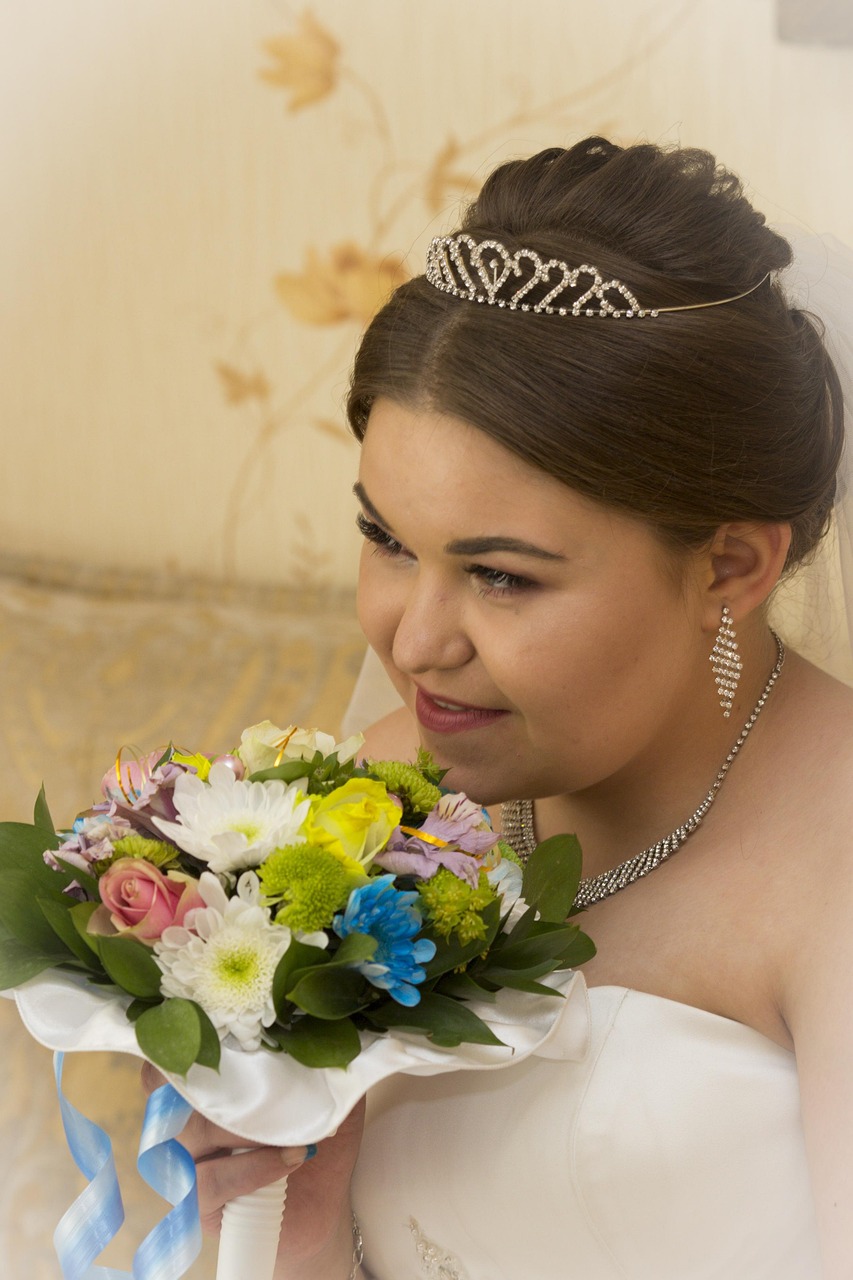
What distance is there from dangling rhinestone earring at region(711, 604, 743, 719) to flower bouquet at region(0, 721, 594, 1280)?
37 centimetres

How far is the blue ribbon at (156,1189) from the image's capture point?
104cm

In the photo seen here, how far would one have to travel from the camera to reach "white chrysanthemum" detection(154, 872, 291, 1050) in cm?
100

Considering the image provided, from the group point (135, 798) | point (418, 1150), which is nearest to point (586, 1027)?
point (418, 1150)

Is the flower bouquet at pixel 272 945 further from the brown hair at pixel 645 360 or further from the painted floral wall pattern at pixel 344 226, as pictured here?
the painted floral wall pattern at pixel 344 226

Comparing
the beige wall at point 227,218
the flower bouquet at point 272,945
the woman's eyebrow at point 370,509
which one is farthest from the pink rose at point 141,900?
the beige wall at point 227,218

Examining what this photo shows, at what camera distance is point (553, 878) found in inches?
48.3

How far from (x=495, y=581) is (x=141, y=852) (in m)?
0.44

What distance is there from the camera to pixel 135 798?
1156mm

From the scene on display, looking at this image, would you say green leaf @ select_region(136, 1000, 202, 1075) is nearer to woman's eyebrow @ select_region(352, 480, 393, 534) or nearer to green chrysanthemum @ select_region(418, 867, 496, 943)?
green chrysanthemum @ select_region(418, 867, 496, 943)

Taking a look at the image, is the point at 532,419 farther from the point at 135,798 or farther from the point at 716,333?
the point at 135,798

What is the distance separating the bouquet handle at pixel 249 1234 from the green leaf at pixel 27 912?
0.28 metres

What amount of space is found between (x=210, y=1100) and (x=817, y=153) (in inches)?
77.8

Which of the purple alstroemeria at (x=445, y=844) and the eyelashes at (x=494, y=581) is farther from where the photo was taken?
the eyelashes at (x=494, y=581)

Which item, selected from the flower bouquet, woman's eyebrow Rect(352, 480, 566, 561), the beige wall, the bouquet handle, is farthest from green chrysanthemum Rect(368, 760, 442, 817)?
the beige wall
